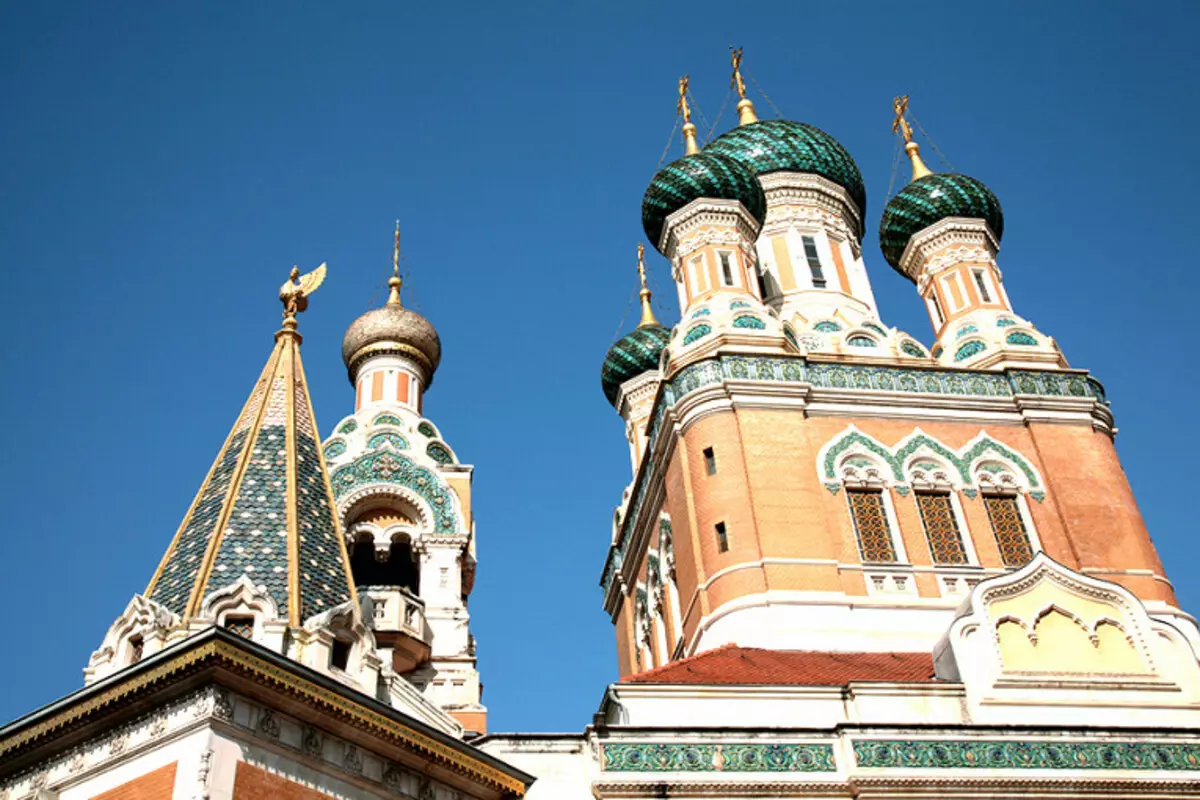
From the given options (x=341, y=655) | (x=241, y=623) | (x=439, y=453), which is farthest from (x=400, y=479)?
(x=241, y=623)

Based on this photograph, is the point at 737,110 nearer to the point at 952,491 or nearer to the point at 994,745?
the point at 952,491

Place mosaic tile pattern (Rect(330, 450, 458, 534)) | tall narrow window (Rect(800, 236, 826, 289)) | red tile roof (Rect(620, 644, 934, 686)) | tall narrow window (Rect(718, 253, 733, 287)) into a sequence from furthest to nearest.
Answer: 1. tall narrow window (Rect(800, 236, 826, 289))
2. tall narrow window (Rect(718, 253, 733, 287))
3. mosaic tile pattern (Rect(330, 450, 458, 534))
4. red tile roof (Rect(620, 644, 934, 686))

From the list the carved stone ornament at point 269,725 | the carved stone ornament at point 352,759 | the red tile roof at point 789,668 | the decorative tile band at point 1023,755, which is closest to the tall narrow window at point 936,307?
the red tile roof at point 789,668

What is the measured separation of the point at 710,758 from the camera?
10312mm

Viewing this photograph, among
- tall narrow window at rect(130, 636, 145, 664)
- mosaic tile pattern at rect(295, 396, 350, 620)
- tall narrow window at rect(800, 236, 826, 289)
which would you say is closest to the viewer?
tall narrow window at rect(130, 636, 145, 664)

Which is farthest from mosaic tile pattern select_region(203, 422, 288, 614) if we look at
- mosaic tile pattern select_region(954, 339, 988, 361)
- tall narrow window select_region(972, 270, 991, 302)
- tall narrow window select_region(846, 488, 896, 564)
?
tall narrow window select_region(972, 270, 991, 302)

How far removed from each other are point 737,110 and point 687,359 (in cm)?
804

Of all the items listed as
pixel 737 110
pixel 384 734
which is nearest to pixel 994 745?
pixel 384 734

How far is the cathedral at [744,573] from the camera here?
28.4 ft

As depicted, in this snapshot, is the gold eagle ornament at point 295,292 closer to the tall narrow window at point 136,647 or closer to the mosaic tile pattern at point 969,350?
the tall narrow window at point 136,647

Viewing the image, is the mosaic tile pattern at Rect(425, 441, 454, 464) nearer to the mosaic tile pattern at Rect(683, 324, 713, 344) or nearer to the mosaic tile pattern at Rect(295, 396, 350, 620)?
the mosaic tile pattern at Rect(683, 324, 713, 344)

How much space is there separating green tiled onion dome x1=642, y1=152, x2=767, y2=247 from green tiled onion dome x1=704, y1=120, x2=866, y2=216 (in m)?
2.07

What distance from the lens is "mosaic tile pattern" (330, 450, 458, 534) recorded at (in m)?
16.4

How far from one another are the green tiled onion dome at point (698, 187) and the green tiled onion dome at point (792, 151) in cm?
207
